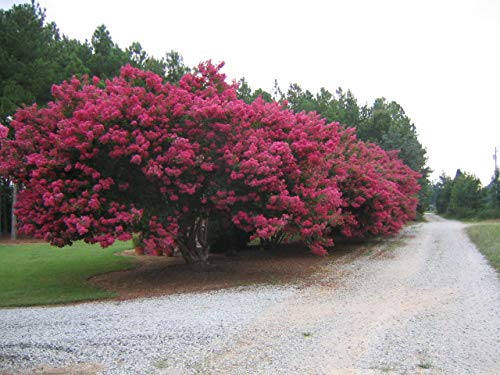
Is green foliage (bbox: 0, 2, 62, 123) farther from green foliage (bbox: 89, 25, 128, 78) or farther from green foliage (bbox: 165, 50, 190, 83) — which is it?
green foliage (bbox: 165, 50, 190, 83)

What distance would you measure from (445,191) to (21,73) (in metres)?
61.9

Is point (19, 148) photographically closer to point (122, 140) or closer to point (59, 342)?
point (122, 140)

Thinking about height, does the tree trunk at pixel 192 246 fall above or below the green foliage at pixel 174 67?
below

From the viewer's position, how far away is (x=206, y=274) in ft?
35.7

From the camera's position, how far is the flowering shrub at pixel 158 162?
8484mm

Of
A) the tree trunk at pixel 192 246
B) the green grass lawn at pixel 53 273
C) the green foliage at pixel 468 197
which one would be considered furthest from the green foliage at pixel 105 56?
the green foliage at pixel 468 197

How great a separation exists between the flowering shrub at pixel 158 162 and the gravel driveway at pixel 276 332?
1.58m

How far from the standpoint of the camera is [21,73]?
22016 mm

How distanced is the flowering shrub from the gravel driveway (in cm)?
158

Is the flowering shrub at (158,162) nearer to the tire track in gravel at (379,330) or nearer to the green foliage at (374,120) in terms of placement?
the tire track in gravel at (379,330)

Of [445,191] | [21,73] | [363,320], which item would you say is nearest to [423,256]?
[363,320]

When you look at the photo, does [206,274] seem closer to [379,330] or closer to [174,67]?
[379,330]

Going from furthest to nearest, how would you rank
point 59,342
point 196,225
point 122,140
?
point 196,225
point 122,140
point 59,342

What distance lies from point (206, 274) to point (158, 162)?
3440mm
